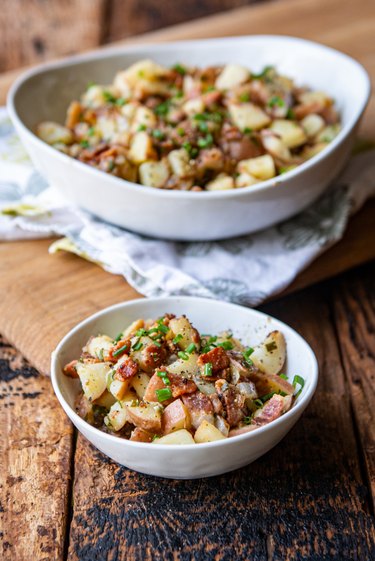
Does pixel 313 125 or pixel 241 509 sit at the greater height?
pixel 313 125

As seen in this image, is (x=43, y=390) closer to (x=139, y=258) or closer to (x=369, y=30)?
(x=139, y=258)

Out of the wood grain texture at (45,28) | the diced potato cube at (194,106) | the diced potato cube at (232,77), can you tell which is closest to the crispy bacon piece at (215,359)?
the diced potato cube at (194,106)

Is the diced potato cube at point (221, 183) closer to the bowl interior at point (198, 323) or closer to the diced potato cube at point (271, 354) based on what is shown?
the bowl interior at point (198, 323)

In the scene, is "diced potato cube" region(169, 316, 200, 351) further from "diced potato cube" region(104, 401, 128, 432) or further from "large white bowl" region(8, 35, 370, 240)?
"large white bowl" region(8, 35, 370, 240)

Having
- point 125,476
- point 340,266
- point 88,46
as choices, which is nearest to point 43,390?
point 125,476

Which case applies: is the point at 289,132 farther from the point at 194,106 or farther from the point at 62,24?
the point at 62,24

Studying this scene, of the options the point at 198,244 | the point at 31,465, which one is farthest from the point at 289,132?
the point at 31,465
